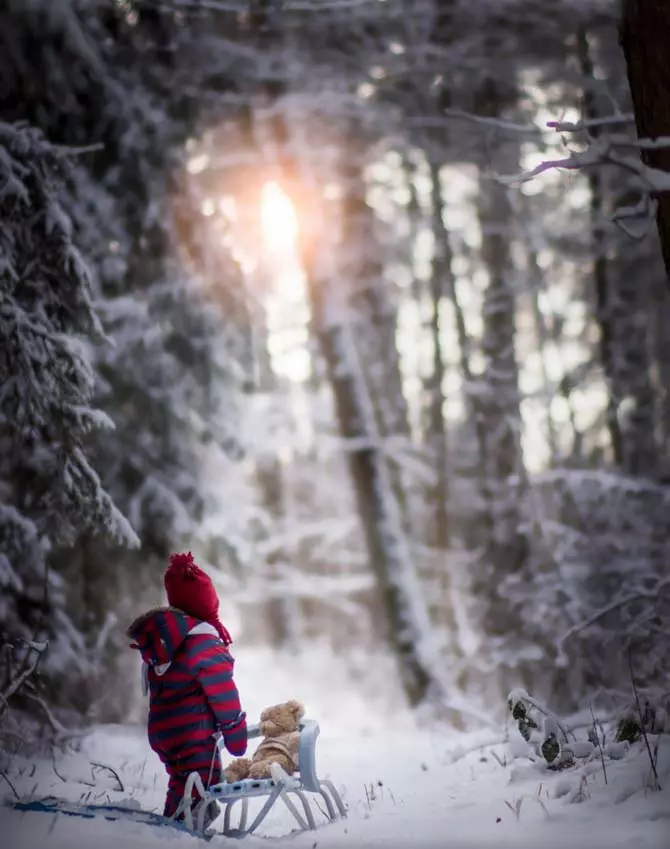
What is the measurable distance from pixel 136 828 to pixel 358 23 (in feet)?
33.1

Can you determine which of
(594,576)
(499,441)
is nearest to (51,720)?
(594,576)

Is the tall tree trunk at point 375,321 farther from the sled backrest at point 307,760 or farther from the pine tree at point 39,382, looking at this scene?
the sled backrest at point 307,760

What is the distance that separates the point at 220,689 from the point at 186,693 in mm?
216

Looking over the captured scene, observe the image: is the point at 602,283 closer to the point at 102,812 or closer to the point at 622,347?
the point at 622,347

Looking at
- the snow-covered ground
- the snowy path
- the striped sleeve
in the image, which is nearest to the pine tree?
the snow-covered ground

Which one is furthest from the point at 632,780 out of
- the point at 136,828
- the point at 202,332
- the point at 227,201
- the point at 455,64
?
the point at 227,201

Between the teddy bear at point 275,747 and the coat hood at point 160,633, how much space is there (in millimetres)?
779

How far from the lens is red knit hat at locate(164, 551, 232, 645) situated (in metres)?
5.10

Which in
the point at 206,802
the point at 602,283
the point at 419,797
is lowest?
the point at 206,802

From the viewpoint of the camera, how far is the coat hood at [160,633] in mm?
4887

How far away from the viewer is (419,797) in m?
6.11

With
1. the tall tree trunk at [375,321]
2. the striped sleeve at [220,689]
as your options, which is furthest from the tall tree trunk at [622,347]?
the striped sleeve at [220,689]

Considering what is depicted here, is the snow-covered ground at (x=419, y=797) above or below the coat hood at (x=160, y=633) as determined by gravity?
below

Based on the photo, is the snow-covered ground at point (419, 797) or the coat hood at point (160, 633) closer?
the snow-covered ground at point (419, 797)
